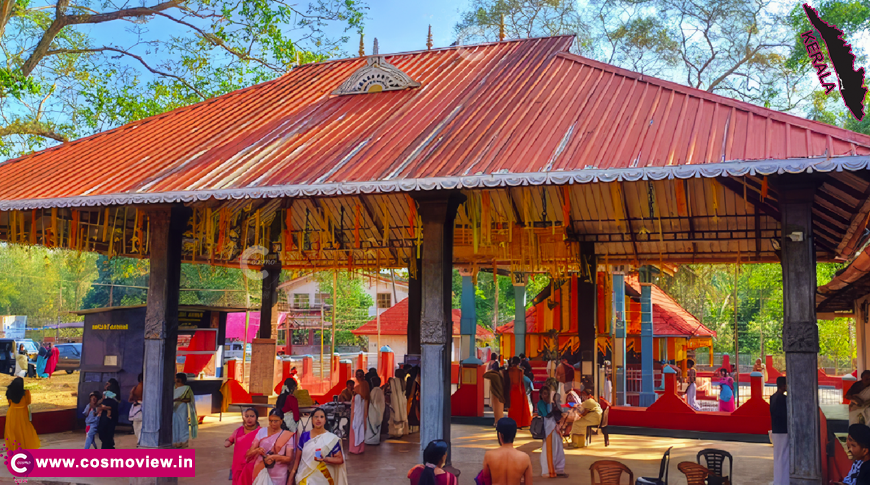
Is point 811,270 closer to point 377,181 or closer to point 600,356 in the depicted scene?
point 377,181

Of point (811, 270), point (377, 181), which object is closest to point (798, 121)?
point (811, 270)

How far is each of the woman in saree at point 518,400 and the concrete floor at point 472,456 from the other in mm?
667

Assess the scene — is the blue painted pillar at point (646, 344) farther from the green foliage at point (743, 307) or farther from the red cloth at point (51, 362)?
the red cloth at point (51, 362)

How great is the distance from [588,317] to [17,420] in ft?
36.2

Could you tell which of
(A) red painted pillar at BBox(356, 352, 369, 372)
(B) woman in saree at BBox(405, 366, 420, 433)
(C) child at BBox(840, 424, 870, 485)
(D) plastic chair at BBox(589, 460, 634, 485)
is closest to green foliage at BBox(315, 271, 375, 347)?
(A) red painted pillar at BBox(356, 352, 369, 372)

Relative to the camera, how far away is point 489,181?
24.2ft

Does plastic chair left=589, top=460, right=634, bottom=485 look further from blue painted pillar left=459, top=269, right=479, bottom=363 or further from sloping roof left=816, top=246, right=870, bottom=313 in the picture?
blue painted pillar left=459, top=269, right=479, bottom=363

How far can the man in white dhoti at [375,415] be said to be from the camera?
12750 mm

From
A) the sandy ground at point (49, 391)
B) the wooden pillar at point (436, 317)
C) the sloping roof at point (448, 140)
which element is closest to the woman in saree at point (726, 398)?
the sloping roof at point (448, 140)

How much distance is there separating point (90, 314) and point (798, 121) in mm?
13679

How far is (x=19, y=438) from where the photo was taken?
10.7 meters

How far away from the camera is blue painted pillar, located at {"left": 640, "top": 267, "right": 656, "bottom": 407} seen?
76.4 feet

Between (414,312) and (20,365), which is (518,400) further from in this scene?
(20,365)

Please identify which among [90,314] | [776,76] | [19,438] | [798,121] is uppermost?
[776,76]
